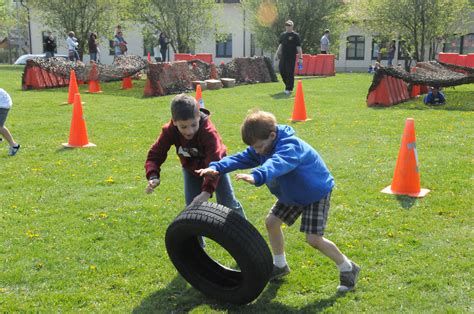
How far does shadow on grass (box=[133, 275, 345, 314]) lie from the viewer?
368 centimetres

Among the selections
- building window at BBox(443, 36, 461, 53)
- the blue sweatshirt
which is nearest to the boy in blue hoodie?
the blue sweatshirt

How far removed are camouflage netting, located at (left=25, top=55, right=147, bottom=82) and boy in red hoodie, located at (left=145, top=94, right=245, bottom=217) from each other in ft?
49.1

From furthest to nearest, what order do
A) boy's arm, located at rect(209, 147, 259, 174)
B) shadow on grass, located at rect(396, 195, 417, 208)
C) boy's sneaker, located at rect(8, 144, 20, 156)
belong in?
boy's sneaker, located at rect(8, 144, 20, 156)
shadow on grass, located at rect(396, 195, 417, 208)
boy's arm, located at rect(209, 147, 259, 174)

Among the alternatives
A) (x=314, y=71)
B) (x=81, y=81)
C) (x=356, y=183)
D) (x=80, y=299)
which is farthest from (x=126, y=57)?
(x=80, y=299)

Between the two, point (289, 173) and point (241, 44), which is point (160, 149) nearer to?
point (289, 173)

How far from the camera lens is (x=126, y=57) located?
2073 cm

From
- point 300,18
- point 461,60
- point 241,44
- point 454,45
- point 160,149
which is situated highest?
point 300,18

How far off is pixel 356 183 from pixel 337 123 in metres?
4.62

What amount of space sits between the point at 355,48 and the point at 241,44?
922 cm

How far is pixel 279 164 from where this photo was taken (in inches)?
131

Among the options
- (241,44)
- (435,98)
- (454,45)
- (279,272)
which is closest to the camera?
(279,272)

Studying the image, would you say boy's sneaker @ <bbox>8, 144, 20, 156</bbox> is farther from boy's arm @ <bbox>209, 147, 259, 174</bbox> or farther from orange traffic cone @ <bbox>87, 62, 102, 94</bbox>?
orange traffic cone @ <bbox>87, 62, 102, 94</bbox>

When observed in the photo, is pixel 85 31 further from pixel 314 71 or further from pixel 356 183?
pixel 356 183

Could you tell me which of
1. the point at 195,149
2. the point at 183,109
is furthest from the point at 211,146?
the point at 183,109
